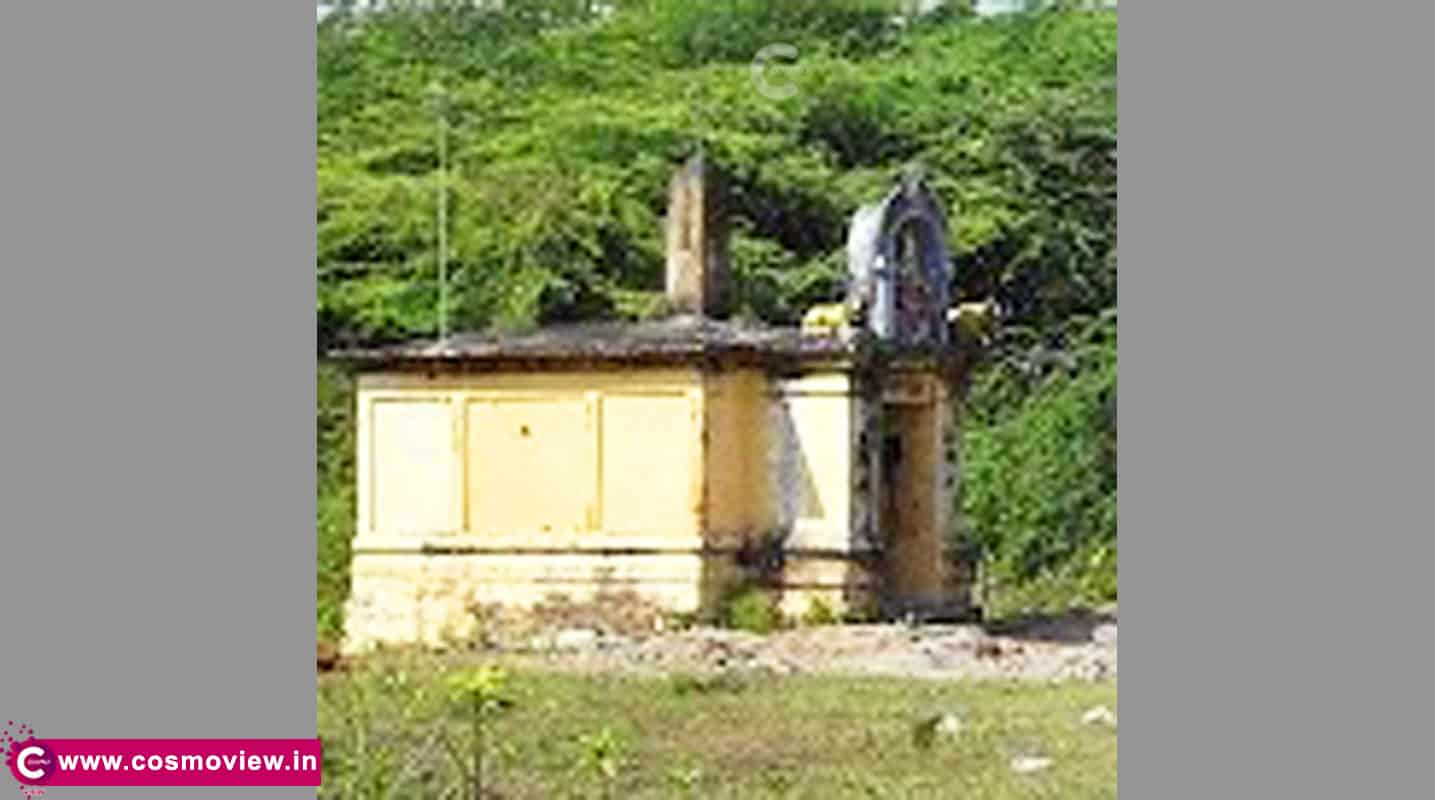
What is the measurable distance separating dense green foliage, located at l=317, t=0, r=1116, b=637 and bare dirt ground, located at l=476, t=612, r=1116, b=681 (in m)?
7.60

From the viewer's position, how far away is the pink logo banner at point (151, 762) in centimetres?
456

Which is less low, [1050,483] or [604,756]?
[1050,483]

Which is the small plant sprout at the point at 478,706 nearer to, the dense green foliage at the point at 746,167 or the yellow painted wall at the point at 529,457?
the yellow painted wall at the point at 529,457

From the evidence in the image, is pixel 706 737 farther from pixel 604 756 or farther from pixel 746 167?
pixel 746 167

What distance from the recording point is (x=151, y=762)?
15.0ft

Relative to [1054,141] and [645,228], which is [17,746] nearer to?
[645,228]

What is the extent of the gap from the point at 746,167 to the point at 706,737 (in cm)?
1841

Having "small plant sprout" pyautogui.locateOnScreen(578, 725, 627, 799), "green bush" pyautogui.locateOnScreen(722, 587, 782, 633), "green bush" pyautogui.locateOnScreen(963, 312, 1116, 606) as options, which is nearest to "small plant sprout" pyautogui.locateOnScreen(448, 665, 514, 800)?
"small plant sprout" pyautogui.locateOnScreen(578, 725, 627, 799)

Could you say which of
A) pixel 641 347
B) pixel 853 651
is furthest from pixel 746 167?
pixel 853 651

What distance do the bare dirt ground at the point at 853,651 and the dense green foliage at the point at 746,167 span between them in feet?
24.9

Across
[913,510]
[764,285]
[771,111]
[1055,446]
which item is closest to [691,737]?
[913,510]

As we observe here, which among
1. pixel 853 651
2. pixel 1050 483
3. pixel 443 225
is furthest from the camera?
pixel 443 225

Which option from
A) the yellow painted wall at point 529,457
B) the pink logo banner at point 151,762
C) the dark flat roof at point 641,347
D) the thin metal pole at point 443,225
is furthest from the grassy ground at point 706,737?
the thin metal pole at point 443,225

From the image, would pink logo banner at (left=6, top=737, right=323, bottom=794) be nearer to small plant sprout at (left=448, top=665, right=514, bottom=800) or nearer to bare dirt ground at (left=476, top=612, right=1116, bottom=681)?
small plant sprout at (left=448, top=665, right=514, bottom=800)
